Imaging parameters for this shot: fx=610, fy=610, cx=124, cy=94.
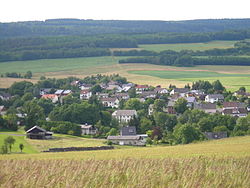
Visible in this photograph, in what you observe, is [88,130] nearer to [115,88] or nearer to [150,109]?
[150,109]

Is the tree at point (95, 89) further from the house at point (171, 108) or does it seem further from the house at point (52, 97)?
the house at point (171, 108)

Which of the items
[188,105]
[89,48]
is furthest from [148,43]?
[188,105]

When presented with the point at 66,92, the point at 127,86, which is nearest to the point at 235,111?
the point at 66,92

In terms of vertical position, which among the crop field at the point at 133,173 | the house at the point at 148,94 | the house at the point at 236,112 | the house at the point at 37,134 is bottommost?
the house at the point at 148,94

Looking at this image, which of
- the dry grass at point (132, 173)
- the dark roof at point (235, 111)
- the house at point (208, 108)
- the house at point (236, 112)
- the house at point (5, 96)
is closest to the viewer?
the dry grass at point (132, 173)

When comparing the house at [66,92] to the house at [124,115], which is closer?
the house at [124,115]

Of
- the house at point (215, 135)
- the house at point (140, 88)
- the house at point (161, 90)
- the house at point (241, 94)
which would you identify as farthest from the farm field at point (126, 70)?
the house at point (215, 135)

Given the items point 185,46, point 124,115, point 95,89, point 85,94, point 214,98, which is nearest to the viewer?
point 124,115
